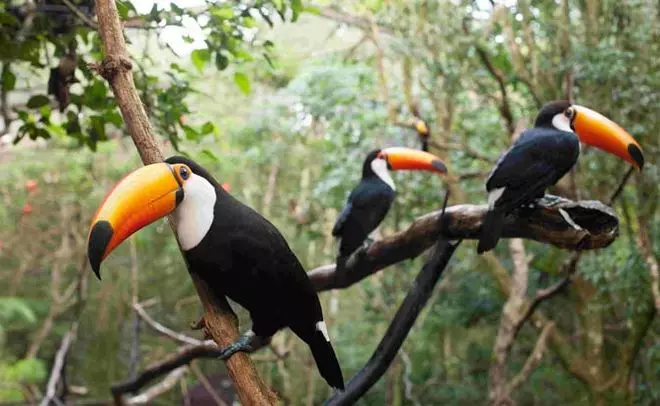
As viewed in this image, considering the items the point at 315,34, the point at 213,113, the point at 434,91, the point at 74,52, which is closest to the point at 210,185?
the point at 74,52

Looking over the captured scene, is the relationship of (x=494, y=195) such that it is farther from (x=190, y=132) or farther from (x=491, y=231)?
(x=190, y=132)

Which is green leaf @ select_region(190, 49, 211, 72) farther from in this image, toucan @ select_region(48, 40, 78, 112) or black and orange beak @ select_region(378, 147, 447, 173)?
black and orange beak @ select_region(378, 147, 447, 173)

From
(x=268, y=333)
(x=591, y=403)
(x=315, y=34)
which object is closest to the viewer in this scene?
(x=268, y=333)

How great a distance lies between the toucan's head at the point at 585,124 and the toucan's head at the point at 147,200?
940 millimetres

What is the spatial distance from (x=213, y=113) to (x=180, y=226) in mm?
3880

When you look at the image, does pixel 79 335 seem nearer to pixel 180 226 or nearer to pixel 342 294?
pixel 342 294

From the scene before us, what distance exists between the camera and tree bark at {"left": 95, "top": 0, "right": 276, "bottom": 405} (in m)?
1.09

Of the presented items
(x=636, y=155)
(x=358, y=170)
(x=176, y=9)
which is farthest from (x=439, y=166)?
(x=358, y=170)

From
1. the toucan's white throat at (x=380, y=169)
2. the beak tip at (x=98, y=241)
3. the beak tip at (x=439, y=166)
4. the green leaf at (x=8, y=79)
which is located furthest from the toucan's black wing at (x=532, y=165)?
the green leaf at (x=8, y=79)

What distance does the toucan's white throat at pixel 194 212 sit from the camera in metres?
1.17

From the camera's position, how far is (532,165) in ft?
5.46

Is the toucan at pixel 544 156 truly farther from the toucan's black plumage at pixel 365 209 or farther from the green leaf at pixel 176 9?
the green leaf at pixel 176 9

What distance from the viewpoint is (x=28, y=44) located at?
1809mm

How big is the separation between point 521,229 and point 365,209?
2.03ft
